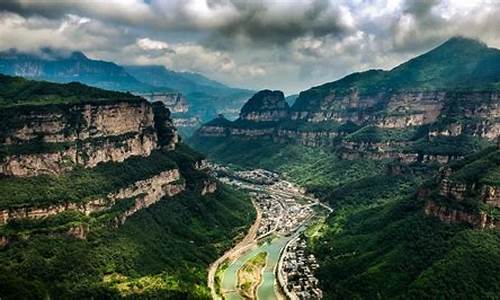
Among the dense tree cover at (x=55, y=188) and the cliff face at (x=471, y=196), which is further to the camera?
the dense tree cover at (x=55, y=188)

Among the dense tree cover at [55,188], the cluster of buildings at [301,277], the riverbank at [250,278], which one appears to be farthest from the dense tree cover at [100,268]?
the cluster of buildings at [301,277]

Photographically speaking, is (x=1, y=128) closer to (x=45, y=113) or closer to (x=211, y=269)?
(x=45, y=113)

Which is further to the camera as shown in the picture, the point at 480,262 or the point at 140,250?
the point at 140,250

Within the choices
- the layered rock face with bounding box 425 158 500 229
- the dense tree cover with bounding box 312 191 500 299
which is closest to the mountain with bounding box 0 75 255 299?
the dense tree cover with bounding box 312 191 500 299

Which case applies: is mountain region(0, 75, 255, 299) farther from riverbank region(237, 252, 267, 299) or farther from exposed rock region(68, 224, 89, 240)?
riverbank region(237, 252, 267, 299)

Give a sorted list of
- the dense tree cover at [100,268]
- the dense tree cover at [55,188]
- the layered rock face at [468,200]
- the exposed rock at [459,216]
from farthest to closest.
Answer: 1. the dense tree cover at [55,188]
2. the layered rock face at [468,200]
3. the exposed rock at [459,216]
4. the dense tree cover at [100,268]

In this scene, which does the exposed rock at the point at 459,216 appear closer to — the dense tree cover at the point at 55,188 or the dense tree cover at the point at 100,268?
the dense tree cover at the point at 100,268

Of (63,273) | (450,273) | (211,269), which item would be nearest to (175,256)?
(211,269)

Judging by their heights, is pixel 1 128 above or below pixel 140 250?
above

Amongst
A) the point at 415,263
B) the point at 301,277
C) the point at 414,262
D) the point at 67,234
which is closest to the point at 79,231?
the point at 67,234

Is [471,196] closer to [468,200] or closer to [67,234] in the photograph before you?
[468,200]
